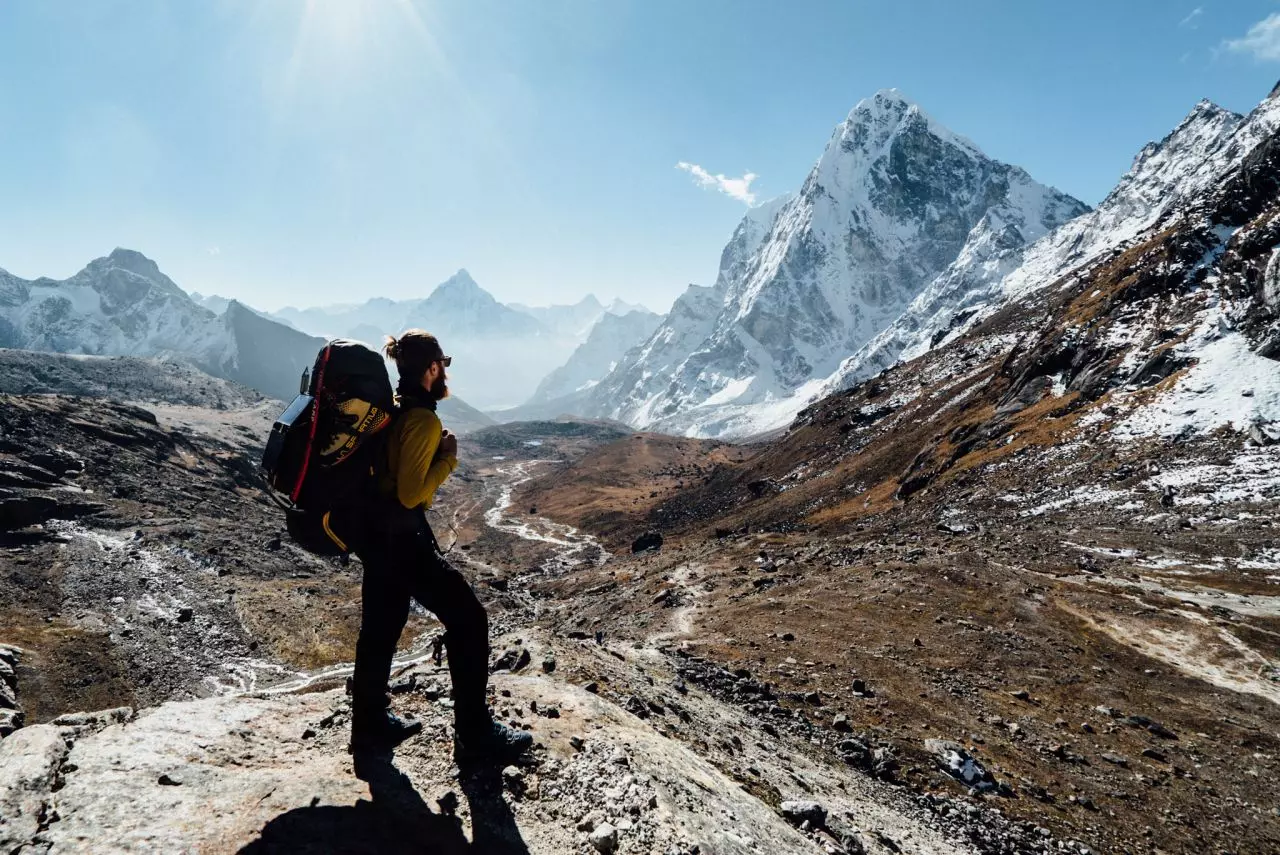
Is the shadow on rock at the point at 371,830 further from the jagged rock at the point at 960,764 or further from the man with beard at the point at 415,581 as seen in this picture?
the jagged rock at the point at 960,764

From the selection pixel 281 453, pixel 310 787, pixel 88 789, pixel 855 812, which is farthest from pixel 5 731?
pixel 855 812

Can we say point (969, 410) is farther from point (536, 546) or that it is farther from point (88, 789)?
point (88, 789)

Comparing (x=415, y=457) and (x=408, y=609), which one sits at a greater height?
(x=415, y=457)

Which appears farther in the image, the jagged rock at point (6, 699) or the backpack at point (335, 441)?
the jagged rock at point (6, 699)

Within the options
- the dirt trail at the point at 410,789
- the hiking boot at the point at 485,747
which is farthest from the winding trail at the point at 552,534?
the hiking boot at the point at 485,747

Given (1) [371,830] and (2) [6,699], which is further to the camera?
(2) [6,699]

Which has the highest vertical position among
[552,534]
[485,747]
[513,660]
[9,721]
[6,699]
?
[485,747]

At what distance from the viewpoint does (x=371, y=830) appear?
5.10 m

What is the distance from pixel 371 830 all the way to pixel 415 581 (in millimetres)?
2095

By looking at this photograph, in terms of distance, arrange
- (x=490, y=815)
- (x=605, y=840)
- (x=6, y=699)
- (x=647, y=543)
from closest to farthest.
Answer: (x=605, y=840) < (x=490, y=815) < (x=6, y=699) < (x=647, y=543)

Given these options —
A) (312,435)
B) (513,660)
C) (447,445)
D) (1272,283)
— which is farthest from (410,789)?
(1272,283)

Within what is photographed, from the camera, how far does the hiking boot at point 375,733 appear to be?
21.5ft

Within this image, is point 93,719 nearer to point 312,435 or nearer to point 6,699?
point 312,435

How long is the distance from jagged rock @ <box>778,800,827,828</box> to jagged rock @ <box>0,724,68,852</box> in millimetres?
7452
